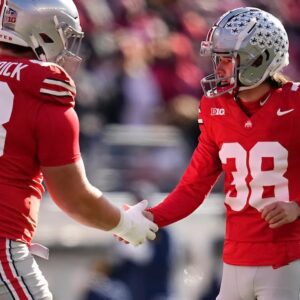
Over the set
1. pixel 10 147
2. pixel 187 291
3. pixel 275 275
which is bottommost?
pixel 187 291

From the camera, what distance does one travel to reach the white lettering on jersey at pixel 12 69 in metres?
3.25

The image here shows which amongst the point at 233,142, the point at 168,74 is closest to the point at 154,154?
the point at 168,74

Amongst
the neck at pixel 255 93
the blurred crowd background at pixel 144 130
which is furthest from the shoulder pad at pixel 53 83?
the blurred crowd background at pixel 144 130

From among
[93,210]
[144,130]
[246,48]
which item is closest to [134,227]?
[93,210]

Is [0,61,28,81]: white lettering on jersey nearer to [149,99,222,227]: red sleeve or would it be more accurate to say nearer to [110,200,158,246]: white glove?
[110,200,158,246]: white glove

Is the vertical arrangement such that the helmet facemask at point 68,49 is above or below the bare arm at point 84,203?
above

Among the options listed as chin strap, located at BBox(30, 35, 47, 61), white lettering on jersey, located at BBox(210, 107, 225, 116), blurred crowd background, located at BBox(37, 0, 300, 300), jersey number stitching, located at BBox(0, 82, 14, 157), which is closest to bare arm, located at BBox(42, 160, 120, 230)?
jersey number stitching, located at BBox(0, 82, 14, 157)

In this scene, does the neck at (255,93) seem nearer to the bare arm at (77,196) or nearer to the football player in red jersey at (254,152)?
the football player in red jersey at (254,152)

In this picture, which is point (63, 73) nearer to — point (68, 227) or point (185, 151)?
point (68, 227)

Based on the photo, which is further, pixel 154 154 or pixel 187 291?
pixel 154 154

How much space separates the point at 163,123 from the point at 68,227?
1488 millimetres

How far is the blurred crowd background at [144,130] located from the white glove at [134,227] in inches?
90.2

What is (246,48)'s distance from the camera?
153 inches

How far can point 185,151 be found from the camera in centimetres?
758
